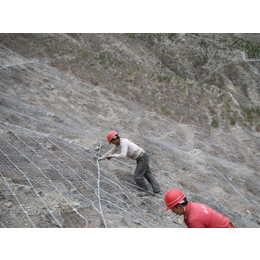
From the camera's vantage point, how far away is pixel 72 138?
5.46 metres

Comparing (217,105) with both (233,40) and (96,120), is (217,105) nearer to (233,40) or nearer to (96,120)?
(96,120)

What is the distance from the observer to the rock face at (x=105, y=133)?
3.77 m

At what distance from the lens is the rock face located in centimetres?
377

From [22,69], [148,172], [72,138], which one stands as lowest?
[148,172]

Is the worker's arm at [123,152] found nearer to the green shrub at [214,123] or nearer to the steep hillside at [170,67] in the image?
the steep hillside at [170,67]

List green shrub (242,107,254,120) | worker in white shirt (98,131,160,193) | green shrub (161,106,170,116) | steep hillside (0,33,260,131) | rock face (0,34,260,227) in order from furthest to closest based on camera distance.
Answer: green shrub (242,107,254,120) < steep hillside (0,33,260,131) < green shrub (161,106,170,116) < worker in white shirt (98,131,160,193) < rock face (0,34,260,227)

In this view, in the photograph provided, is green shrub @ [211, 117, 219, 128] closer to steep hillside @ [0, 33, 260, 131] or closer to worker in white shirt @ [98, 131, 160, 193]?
steep hillside @ [0, 33, 260, 131]

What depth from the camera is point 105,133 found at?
6223 mm

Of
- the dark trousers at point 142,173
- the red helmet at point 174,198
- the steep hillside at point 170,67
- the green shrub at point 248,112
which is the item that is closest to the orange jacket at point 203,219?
the red helmet at point 174,198

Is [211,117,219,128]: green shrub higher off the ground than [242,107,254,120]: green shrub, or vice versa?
[242,107,254,120]: green shrub

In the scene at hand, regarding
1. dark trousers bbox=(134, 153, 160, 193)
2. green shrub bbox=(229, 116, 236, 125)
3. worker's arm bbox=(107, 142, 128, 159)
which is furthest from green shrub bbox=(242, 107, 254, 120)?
worker's arm bbox=(107, 142, 128, 159)

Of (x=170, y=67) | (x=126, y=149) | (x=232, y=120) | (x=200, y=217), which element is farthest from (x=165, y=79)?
(x=200, y=217)

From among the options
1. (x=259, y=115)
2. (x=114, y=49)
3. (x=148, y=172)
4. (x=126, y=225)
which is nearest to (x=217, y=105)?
(x=259, y=115)

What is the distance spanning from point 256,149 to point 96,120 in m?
5.10
